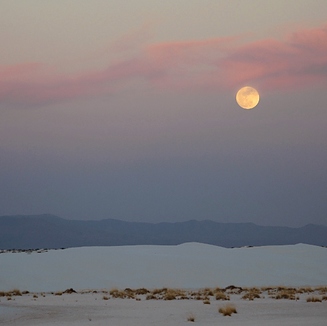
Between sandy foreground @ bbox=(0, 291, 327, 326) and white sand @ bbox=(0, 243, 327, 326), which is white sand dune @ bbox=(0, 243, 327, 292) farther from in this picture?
sandy foreground @ bbox=(0, 291, 327, 326)

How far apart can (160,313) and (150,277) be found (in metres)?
24.2

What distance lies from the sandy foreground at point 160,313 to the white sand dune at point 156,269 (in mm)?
16530

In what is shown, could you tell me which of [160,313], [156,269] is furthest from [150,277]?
[160,313]

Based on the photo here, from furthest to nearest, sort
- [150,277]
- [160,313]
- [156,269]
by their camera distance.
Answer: [156,269]
[150,277]
[160,313]

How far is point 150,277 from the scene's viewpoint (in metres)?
47.6

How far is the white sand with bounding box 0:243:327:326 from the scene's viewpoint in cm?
2416

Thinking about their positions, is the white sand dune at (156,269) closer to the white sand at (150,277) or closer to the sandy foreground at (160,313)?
the white sand at (150,277)

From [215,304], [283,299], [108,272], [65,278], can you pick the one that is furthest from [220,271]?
[215,304]

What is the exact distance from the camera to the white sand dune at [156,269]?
152 ft

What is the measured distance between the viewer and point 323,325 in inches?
714

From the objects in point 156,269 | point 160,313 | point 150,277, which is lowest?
point 160,313

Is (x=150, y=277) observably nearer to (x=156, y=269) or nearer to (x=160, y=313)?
(x=156, y=269)

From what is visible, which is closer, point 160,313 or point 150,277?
point 160,313

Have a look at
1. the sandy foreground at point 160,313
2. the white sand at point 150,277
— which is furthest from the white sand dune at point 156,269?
the sandy foreground at point 160,313
